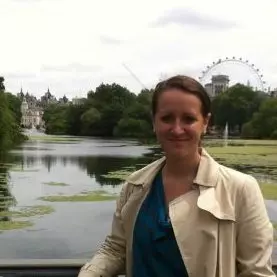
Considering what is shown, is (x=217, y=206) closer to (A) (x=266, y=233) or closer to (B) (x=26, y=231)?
(A) (x=266, y=233)

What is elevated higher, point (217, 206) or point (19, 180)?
point (217, 206)

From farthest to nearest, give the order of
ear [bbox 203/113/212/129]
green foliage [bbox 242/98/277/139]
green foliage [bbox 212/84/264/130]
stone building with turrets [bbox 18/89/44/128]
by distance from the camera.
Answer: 1. stone building with turrets [bbox 18/89/44/128]
2. green foliage [bbox 212/84/264/130]
3. green foliage [bbox 242/98/277/139]
4. ear [bbox 203/113/212/129]

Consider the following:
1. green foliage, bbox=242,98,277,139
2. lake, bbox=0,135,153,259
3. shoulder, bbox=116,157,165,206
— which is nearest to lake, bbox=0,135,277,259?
lake, bbox=0,135,153,259

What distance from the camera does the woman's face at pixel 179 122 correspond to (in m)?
1.41

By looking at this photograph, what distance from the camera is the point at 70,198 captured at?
434 inches

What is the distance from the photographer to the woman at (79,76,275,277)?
4.44 ft

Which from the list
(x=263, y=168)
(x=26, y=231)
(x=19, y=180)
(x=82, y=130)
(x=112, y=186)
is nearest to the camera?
(x=26, y=231)

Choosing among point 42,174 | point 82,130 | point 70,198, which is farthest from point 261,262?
point 82,130

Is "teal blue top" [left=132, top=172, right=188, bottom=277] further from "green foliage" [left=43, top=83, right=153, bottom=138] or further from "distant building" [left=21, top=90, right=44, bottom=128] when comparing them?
"distant building" [left=21, top=90, right=44, bottom=128]

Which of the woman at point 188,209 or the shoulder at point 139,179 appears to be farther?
the shoulder at point 139,179

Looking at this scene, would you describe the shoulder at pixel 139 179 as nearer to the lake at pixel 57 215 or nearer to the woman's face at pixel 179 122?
the woman's face at pixel 179 122

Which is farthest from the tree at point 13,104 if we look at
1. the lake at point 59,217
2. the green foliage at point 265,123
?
the green foliage at point 265,123

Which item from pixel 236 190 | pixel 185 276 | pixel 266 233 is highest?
pixel 236 190

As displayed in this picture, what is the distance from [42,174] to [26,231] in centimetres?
787
